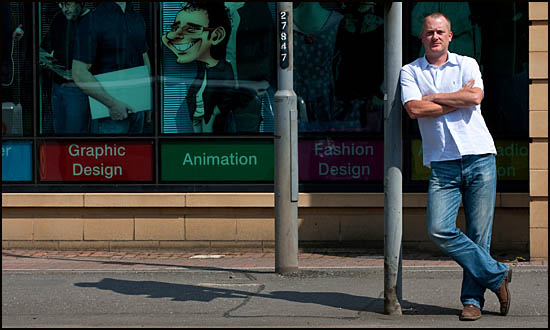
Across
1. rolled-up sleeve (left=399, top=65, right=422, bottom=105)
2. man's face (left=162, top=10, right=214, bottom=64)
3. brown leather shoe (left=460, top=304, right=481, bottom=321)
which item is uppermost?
man's face (left=162, top=10, right=214, bottom=64)

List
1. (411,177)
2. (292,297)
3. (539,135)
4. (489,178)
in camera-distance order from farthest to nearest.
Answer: (411,177)
(539,135)
(292,297)
(489,178)

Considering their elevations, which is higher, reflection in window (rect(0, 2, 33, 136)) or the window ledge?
reflection in window (rect(0, 2, 33, 136))

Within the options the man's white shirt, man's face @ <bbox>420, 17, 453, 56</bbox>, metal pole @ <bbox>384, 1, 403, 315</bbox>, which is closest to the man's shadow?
metal pole @ <bbox>384, 1, 403, 315</bbox>

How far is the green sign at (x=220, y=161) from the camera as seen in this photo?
10.6 meters

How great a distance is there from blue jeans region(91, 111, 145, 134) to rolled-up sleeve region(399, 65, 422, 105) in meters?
4.91

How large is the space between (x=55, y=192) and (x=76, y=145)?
57 cm

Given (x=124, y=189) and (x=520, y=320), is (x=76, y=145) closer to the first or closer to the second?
(x=124, y=189)

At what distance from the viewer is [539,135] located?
9.19 metres

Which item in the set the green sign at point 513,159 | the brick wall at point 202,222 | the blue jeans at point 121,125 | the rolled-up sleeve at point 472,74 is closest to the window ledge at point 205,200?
the brick wall at point 202,222

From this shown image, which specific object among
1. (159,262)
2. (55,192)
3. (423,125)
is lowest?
(159,262)

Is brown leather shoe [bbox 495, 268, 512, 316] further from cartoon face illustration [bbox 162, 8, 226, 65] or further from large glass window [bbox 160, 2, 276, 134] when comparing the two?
cartoon face illustration [bbox 162, 8, 226, 65]

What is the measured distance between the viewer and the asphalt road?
647 centimetres

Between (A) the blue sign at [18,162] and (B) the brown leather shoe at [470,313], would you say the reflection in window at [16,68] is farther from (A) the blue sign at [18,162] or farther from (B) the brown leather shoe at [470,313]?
(B) the brown leather shoe at [470,313]

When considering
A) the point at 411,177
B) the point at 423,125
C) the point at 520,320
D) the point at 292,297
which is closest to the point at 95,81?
the point at 411,177
